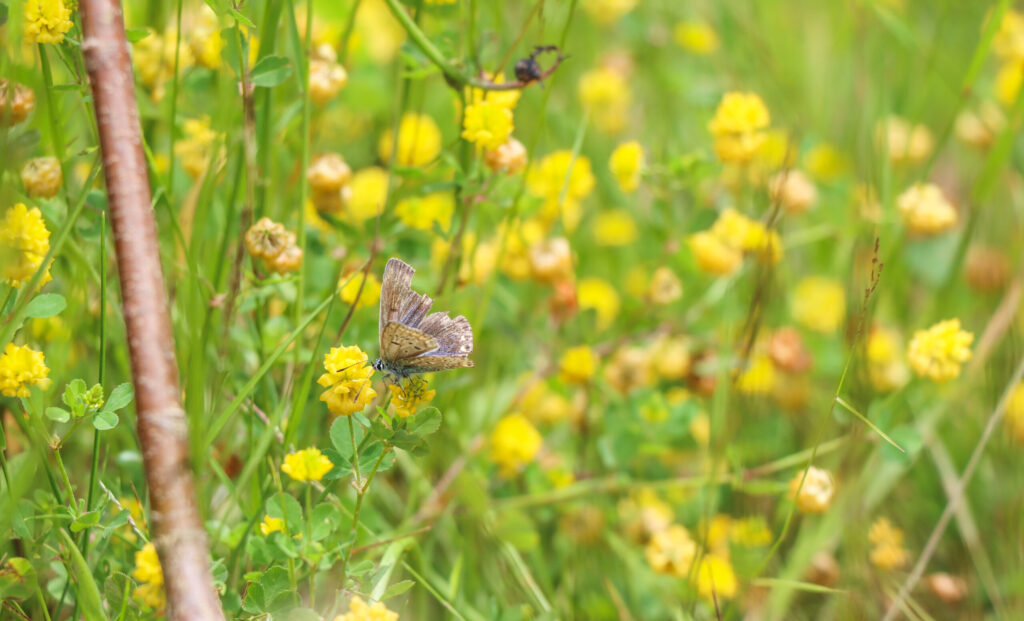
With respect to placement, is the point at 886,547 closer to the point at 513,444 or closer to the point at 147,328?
the point at 513,444

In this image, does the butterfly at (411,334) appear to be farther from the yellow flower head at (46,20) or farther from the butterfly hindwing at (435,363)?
the yellow flower head at (46,20)

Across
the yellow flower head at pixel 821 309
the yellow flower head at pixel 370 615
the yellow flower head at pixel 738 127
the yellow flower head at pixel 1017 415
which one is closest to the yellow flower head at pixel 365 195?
the yellow flower head at pixel 738 127

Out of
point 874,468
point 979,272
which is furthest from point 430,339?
point 979,272

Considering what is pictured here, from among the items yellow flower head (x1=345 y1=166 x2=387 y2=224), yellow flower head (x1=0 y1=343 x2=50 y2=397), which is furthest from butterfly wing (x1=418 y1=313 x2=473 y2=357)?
yellow flower head (x1=345 y1=166 x2=387 y2=224)

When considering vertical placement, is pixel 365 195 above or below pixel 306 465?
below

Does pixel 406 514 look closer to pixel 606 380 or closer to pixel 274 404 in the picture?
pixel 274 404

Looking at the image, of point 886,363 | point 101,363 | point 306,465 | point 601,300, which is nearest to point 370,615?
point 306,465
